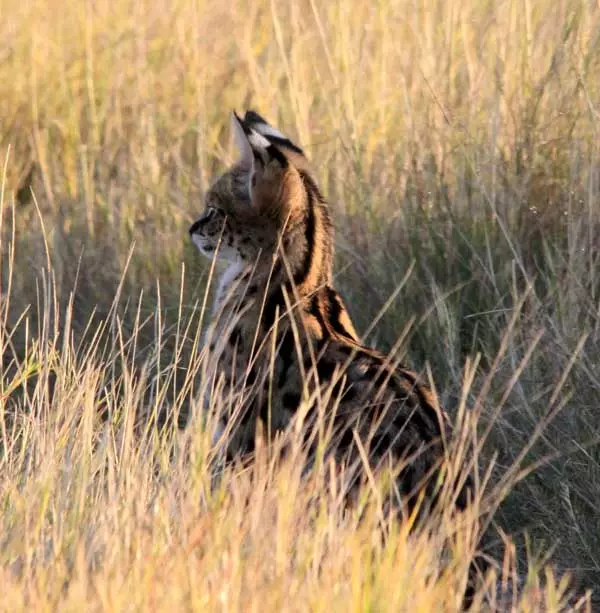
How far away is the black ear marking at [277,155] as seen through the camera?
14.6 ft

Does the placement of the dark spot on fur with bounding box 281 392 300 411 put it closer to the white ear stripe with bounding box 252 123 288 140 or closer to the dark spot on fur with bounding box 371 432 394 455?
the dark spot on fur with bounding box 371 432 394 455

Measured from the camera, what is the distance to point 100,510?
3.21m

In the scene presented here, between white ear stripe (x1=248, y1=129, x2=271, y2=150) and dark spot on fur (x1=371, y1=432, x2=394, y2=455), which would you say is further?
white ear stripe (x1=248, y1=129, x2=271, y2=150)

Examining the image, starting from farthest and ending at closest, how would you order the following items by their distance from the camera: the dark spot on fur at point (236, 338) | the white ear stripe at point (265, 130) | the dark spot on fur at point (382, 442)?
the white ear stripe at point (265, 130), the dark spot on fur at point (236, 338), the dark spot on fur at point (382, 442)

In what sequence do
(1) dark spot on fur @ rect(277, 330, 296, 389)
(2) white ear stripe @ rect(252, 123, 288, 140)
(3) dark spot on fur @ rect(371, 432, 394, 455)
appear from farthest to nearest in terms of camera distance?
(2) white ear stripe @ rect(252, 123, 288, 140) → (1) dark spot on fur @ rect(277, 330, 296, 389) → (3) dark spot on fur @ rect(371, 432, 394, 455)

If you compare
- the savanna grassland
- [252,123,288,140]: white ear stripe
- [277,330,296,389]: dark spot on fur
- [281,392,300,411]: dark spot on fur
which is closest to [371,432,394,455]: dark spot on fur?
the savanna grassland

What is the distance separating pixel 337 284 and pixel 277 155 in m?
1.30

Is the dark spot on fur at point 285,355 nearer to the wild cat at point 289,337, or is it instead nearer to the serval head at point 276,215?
the wild cat at point 289,337

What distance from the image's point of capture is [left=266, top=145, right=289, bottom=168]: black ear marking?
4.44m

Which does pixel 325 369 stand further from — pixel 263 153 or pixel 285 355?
pixel 263 153

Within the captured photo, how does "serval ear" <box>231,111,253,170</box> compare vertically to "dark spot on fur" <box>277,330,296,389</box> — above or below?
above

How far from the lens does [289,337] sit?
409cm

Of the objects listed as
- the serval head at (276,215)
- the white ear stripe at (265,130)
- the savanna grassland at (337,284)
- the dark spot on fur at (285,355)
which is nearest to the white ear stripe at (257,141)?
the serval head at (276,215)

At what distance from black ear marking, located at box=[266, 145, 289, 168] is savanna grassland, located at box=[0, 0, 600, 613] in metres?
0.49
